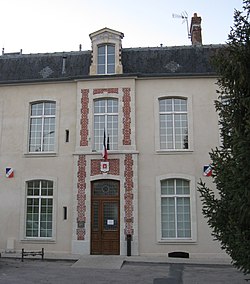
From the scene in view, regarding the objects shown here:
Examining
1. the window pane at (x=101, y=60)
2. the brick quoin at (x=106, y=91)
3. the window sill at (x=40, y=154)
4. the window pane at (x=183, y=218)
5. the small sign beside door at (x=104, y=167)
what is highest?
the window pane at (x=101, y=60)

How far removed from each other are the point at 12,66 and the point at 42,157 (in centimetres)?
437

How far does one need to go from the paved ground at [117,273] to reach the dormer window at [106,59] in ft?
23.6

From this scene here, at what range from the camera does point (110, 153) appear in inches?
522

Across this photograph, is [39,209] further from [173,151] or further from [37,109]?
[173,151]

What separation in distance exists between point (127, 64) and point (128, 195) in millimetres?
5271

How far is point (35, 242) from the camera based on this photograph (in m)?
13.1

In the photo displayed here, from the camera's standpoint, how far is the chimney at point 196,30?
15.9 metres

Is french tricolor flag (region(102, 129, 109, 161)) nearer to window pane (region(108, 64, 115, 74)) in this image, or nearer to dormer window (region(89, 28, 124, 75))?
window pane (region(108, 64, 115, 74))

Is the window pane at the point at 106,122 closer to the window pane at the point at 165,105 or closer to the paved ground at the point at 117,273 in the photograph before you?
the window pane at the point at 165,105

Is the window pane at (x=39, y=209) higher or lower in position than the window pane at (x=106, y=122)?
lower

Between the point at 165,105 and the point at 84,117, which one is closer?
the point at 84,117

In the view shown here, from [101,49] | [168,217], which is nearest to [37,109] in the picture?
[101,49]

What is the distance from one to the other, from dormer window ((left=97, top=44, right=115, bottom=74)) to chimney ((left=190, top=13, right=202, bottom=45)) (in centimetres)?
394

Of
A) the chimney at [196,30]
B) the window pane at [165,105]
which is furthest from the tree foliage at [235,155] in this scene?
the chimney at [196,30]
